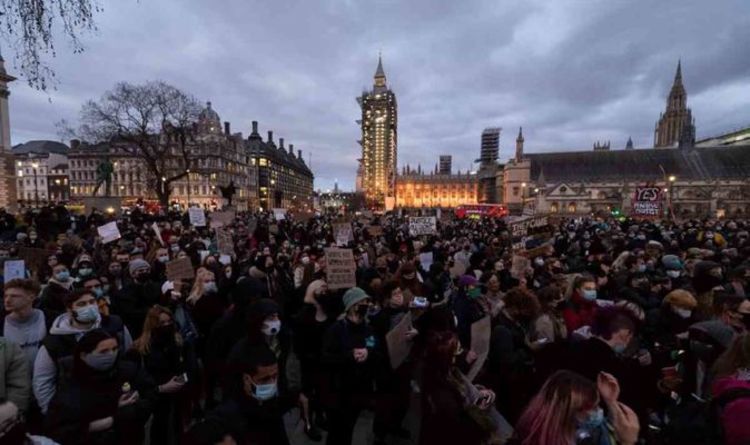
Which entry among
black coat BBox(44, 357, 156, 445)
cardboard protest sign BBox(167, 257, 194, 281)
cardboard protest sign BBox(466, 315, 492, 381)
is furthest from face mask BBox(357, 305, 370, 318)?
cardboard protest sign BBox(167, 257, 194, 281)

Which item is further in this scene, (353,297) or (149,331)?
(353,297)

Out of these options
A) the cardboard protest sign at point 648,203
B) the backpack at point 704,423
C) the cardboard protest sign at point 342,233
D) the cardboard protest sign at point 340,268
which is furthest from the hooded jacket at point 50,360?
the cardboard protest sign at point 648,203

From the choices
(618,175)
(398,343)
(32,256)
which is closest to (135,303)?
(398,343)

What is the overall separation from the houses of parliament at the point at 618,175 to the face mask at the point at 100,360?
49.3 meters

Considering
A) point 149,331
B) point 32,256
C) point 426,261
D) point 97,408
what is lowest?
point 97,408

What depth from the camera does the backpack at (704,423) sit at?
2066 millimetres

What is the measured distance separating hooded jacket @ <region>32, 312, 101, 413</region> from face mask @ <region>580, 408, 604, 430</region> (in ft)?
12.8

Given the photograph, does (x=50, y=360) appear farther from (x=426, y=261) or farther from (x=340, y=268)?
(x=426, y=261)

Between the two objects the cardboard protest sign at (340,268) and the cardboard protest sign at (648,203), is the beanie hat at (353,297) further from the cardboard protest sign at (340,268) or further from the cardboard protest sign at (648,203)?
the cardboard protest sign at (648,203)

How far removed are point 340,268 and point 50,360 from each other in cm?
372

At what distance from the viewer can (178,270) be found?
578 cm

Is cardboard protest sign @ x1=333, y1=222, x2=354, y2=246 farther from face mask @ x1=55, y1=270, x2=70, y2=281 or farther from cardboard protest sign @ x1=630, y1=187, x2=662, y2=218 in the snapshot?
cardboard protest sign @ x1=630, y1=187, x2=662, y2=218

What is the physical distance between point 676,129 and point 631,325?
124045 mm

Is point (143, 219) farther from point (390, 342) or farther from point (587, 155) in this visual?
point (587, 155)
